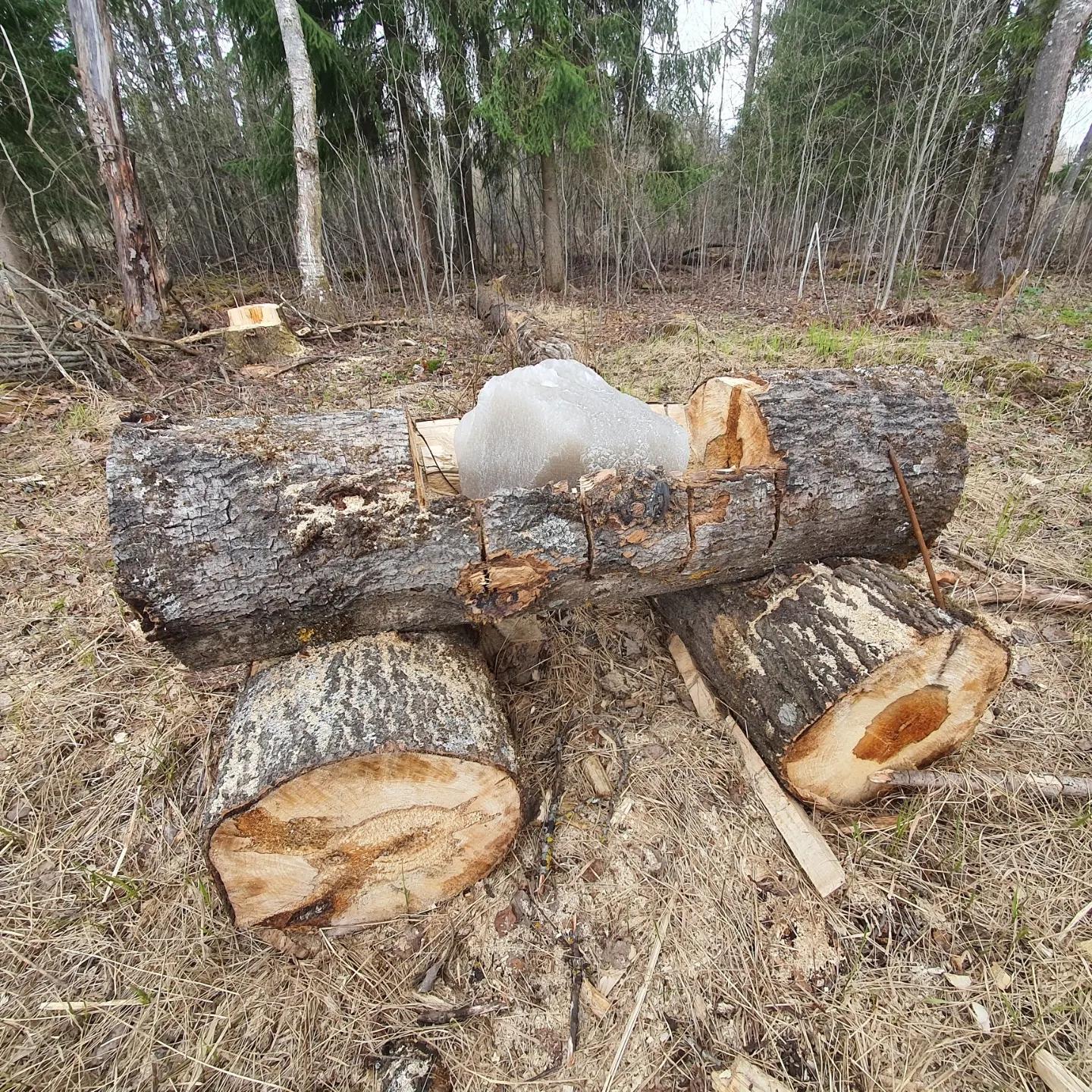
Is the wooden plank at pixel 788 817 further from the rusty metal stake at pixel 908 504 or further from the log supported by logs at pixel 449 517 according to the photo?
the rusty metal stake at pixel 908 504

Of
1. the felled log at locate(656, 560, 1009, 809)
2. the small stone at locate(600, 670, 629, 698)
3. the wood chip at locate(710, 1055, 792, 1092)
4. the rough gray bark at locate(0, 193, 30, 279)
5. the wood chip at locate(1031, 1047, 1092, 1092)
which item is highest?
the rough gray bark at locate(0, 193, 30, 279)

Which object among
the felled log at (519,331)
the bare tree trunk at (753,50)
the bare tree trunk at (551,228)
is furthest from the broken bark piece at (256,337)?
the bare tree trunk at (753,50)

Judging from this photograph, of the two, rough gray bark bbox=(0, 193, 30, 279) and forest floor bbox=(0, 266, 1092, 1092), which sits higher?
rough gray bark bbox=(0, 193, 30, 279)

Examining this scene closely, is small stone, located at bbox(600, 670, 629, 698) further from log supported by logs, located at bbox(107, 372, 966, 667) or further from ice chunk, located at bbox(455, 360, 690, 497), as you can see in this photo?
ice chunk, located at bbox(455, 360, 690, 497)

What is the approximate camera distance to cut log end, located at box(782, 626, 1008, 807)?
116 centimetres

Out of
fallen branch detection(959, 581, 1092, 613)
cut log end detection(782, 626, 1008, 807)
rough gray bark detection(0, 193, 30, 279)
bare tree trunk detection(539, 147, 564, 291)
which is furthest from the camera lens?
bare tree trunk detection(539, 147, 564, 291)

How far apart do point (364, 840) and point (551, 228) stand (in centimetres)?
757

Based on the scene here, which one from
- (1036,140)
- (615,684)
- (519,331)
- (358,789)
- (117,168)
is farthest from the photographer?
(1036,140)

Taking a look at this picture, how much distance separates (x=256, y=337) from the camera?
4352 millimetres

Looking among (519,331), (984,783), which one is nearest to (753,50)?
(519,331)

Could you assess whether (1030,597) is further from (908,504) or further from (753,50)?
(753,50)

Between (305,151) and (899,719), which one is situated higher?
(305,151)

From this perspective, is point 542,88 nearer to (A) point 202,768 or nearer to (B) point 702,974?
(A) point 202,768

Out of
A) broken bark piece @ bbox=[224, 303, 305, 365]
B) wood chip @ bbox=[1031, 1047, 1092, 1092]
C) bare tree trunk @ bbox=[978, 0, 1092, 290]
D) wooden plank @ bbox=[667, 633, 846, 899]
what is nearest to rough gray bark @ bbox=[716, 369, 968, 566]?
wooden plank @ bbox=[667, 633, 846, 899]
